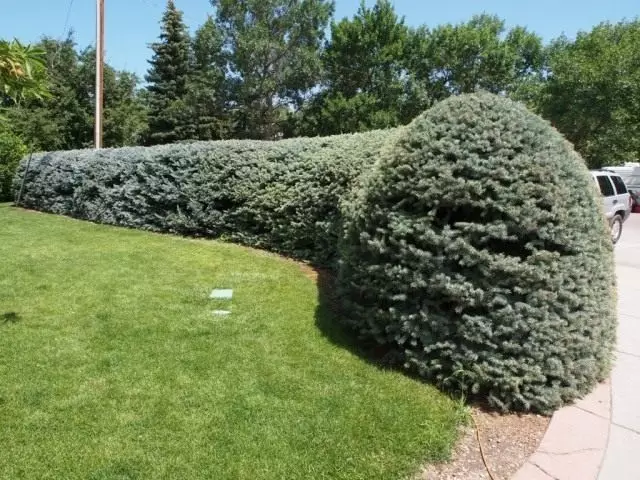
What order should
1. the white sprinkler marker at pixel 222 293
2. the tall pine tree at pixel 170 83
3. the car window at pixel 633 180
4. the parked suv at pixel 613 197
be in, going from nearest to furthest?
1. the white sprinkler marker at pixel 222 293
2. the parked suv at pixel 613 197
3. the car window at pixel 633 180
4. the tall pine tree at pixel 170 83

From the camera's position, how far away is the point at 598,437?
2.68m

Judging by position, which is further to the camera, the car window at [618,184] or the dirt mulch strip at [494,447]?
the car window at [618,184]

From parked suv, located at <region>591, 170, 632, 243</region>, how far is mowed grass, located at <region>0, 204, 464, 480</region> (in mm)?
7730

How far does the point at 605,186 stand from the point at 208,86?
24.5 m

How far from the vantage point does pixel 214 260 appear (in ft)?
21.8

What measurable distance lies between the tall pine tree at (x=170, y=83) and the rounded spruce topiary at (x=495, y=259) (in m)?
25.8

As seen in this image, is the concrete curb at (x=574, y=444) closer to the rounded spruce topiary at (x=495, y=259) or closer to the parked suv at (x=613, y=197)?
the rounded spruce topiary at (x=495, y=259)

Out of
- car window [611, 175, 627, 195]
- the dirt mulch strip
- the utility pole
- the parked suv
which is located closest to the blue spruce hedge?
the dirt mulch strip

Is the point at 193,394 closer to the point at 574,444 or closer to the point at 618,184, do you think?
the point at 574,444

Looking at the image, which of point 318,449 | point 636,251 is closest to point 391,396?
point 318,449

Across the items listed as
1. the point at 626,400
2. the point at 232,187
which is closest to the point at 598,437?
the point at 626,400

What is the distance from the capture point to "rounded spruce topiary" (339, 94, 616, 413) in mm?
2857

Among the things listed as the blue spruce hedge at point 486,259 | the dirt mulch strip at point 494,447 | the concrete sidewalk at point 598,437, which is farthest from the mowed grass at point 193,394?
the concrete sidewalk at point 598,437

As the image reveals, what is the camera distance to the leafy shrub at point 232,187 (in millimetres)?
6062
